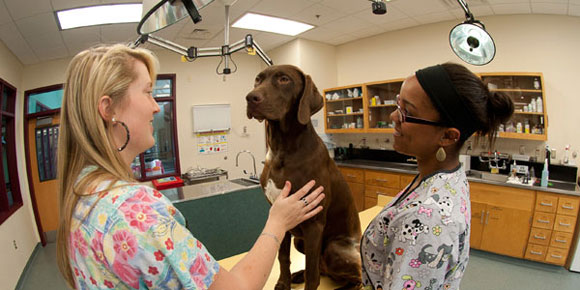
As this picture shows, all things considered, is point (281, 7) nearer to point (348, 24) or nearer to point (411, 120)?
point (348, 24)

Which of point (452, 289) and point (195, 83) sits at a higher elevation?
point (195, 83)

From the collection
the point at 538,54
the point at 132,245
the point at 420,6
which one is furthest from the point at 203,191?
the point at 538,54

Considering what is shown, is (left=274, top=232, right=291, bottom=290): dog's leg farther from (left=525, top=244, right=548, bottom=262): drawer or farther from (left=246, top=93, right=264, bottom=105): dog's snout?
(left=525, top=244, right=548, bottom=262): drawer

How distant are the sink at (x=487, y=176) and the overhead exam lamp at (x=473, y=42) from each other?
→ 2.49 m

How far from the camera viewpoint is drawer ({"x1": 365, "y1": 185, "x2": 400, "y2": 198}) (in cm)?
442

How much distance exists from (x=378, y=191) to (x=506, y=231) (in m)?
1.70

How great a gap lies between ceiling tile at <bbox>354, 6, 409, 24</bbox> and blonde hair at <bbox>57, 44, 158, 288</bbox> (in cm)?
407

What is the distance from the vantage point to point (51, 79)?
432 centimetres

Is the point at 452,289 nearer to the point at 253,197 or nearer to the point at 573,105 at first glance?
the point at 253,197

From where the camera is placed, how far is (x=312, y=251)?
3.54 ft

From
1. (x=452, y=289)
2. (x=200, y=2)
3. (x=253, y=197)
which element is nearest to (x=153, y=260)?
(x=200, y=2)

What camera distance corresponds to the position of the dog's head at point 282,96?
94 cm

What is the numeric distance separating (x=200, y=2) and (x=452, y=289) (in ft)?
3.43

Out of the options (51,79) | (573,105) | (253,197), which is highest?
(51,79)
